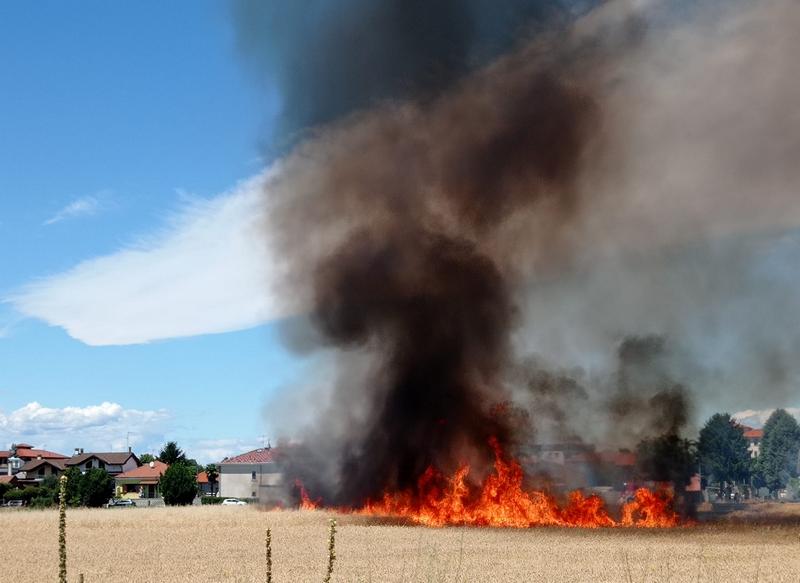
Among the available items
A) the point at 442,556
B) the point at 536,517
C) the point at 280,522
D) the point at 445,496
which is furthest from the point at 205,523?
the point at 442,556

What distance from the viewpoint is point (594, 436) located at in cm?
7431

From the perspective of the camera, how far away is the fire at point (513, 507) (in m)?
50.1

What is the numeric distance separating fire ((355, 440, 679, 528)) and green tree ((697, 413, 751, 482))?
3151 inches

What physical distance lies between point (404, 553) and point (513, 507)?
67.1ft

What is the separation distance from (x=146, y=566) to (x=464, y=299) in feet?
132

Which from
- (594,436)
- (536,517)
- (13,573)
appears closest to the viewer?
(13,573)

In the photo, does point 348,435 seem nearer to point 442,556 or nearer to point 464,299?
point 464,299

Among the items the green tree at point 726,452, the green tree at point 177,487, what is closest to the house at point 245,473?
the green tree at point 177,487

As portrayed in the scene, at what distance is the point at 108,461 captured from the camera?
159375 mm

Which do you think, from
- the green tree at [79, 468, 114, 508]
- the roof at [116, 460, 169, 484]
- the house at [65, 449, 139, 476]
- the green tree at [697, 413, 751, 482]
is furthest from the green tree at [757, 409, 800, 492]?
the house at [65, 449, 139, 476]

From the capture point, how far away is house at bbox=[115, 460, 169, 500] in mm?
140000

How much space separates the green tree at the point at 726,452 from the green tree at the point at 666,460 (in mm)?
63728

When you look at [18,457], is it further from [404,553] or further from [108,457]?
[404,553]

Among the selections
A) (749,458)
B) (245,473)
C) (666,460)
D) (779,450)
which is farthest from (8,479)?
(779,450)
